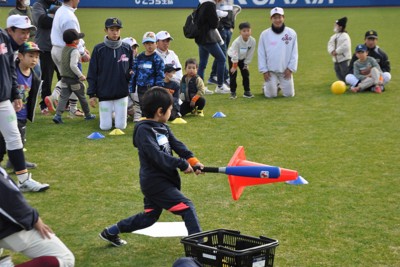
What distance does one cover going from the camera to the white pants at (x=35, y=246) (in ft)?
16.8

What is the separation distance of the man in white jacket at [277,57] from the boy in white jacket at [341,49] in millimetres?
1736

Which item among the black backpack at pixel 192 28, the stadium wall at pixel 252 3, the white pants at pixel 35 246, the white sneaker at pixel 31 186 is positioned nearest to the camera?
the white pants at pixel 35 246

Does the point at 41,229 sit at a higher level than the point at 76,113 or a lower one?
higher

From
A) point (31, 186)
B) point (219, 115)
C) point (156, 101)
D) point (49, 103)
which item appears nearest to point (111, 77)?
point (49, 103)

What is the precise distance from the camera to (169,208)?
6.34 m

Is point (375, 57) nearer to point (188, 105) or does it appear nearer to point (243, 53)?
point (243, 53)

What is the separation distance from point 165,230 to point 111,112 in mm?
5195

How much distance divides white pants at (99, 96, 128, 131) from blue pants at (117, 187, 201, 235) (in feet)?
18.3

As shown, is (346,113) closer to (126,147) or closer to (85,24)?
(126,147)

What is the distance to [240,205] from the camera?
7.91 meters

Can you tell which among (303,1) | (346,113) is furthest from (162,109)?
(303,1)

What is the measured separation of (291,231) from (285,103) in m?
7.45

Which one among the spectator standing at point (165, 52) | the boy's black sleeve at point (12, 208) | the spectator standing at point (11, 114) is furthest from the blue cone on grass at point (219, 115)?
the boy's black sleeve at point (12, 208)

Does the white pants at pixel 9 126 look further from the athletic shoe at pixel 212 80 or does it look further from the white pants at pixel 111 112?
the athletic shoe at pixel 212 80
